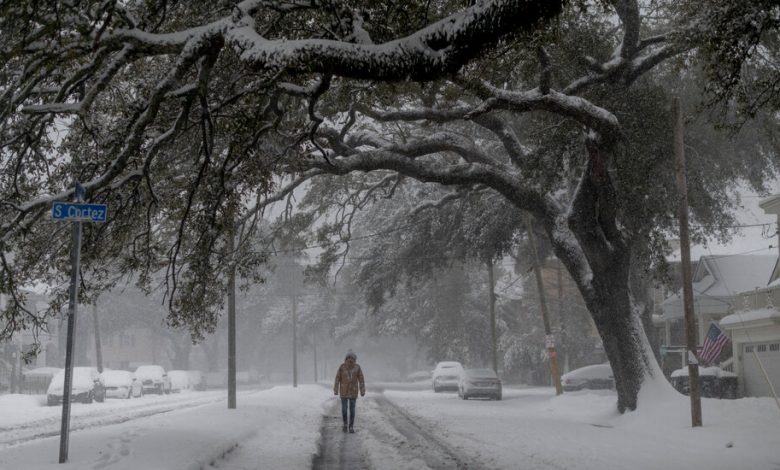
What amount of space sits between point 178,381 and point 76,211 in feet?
152

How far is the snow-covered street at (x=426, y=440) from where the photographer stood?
11320 millimetres

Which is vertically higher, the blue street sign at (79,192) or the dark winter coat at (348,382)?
the blue street sign at (79,192)

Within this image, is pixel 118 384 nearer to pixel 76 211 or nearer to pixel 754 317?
pixel 754 317

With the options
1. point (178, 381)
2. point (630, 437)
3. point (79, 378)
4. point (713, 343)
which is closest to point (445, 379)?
point (79, 378)

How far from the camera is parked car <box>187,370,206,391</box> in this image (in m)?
58.4

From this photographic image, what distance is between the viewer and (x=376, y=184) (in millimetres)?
23391

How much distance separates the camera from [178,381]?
177ft

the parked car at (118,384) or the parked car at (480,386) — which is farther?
the parked car at (118,384)

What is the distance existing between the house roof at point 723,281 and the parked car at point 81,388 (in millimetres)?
28261

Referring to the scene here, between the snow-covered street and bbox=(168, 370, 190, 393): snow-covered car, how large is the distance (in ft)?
101

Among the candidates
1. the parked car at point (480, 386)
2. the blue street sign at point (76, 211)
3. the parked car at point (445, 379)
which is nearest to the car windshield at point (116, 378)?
the parked car at point (445, 379)

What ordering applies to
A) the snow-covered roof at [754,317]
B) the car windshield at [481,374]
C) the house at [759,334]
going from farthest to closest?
the car windshield at [481,374] < the house at [759,334] < the snow-covered roof at [754,317]

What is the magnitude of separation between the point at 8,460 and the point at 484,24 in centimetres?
845

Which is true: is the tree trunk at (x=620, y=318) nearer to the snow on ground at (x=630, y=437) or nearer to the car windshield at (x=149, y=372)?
the snow on ground at (x=630, y=437)
